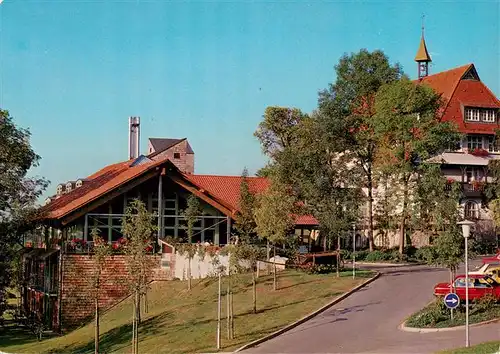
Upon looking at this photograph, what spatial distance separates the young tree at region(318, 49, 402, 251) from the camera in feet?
169

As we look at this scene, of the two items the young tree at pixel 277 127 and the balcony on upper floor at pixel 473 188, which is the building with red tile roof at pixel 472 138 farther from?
the young tree at pixel 277 127

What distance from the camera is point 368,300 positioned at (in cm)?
2952

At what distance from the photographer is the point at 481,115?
2403 inches

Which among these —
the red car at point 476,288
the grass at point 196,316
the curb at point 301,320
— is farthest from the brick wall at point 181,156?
the red car at point 476,288

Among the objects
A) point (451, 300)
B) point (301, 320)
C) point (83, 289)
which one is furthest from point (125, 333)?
point (451, 300)

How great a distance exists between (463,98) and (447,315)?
38.6 meters

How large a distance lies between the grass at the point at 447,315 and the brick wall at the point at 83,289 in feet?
48.6

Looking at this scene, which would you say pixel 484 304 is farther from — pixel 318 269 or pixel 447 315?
pixel 318 269

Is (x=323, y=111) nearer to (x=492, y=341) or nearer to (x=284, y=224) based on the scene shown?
(x=284, y=224)

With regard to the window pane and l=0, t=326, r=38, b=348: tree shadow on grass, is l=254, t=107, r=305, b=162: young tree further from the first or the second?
l=0, t=326, r=38, b=348: tree shadow on grass

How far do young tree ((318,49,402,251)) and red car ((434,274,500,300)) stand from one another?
23.6m

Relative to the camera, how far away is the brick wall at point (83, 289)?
36.7 metres

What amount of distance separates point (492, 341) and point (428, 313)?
3.72m

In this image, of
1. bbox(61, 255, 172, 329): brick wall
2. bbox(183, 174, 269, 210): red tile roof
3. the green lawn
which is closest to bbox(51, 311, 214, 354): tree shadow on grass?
bbox(61, 255, 172, 329): brick wall
